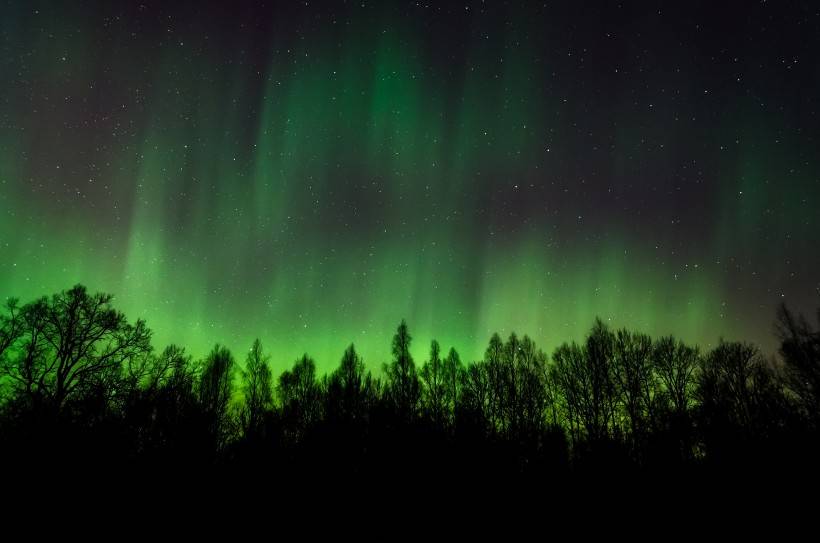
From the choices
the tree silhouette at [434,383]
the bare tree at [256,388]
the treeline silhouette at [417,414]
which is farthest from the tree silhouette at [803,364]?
the bare tree at [256,388]

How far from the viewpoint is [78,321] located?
23.3 metres

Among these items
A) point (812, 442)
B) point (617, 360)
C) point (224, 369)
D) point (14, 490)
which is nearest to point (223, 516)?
point (14, 490)

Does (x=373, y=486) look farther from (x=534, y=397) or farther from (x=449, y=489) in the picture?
(x=534, y=397)

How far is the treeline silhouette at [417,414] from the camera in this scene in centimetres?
2020

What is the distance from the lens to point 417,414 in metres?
38.5

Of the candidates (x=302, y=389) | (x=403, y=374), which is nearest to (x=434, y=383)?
(x=403, y=374)

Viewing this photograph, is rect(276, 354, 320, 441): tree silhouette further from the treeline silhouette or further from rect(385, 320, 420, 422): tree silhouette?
rect(385, 320, 420, 422): tree silhouette

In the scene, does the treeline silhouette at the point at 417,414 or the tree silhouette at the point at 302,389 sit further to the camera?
the tree silhouette at the point at 302,389

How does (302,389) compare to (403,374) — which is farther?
(302,389)

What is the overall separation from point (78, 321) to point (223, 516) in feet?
52.1

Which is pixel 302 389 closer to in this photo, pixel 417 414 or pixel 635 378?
pixel 417 414

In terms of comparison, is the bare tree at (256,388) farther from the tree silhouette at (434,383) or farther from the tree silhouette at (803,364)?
the tree silhouette at (803,364)

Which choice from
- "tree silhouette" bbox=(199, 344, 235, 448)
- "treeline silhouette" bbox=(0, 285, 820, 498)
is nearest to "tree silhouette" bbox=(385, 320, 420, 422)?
"treeline silhouette" bbox=(0, 285, 820, 498)

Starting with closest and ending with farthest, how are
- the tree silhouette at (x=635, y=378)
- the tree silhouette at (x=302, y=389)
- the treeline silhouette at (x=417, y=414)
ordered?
the treeline silhouette at (x=417, y=414)
the tree silhouette at (x=635, y=378)
the tree silhouette at (x=302, y=389)
